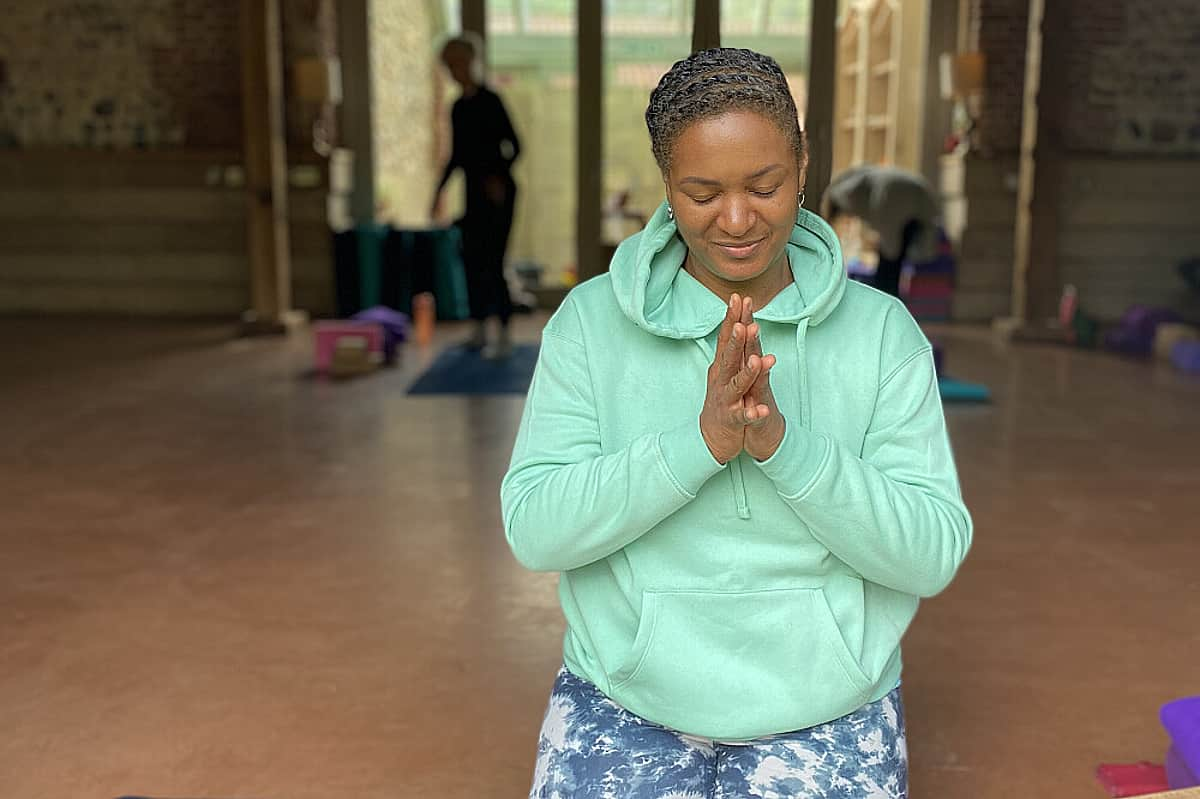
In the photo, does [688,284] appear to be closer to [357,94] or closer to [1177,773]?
[1177,773]

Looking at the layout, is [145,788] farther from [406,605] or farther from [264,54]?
[264,54]

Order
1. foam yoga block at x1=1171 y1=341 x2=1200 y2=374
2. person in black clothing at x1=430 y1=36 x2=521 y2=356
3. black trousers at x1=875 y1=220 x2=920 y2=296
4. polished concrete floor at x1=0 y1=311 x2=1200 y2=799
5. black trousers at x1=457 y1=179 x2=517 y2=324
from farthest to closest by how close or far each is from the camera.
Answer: black trousers at x1=457 y1=179 x2=517 y2=324 < foam yoga block at x1=1171 y1=341 x2=1200 y2=374 < person in black clothing at x1=430 y1=36 x2=521 y2=356 < black trousers at x1=875 y1=220 x2=920 y2=296 < polished concrete floor at x1=0 y1=311 x2=1200 y2=799

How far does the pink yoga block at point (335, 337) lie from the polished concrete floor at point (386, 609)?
1.04 metres

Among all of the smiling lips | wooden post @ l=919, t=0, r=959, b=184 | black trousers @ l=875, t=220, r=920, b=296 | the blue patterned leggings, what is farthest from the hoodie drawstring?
wooden post @ l=919, t=0, r=959, b=184

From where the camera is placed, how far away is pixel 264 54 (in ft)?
23.4

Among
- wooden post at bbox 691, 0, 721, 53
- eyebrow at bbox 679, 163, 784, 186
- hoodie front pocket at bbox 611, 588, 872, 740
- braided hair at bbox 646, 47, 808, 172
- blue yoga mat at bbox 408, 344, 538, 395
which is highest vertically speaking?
wooden post at bbox 691, 0, 721, 53

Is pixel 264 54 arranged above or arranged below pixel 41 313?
above

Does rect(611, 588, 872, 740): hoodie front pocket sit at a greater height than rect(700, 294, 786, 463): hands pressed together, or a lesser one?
lesser

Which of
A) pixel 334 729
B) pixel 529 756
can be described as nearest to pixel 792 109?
pixel 529 756

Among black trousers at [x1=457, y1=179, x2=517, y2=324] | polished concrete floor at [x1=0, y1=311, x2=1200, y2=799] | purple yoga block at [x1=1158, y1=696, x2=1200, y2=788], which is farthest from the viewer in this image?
black trousers at [x1=457, y1=179, x2=517, y2=324]

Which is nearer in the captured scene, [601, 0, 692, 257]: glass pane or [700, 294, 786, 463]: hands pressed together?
[700, 294, 786, 463]: hands pressed together

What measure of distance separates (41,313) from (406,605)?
22.9ft

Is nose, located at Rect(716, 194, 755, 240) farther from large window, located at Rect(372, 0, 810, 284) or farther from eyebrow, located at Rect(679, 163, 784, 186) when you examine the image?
large window, located at Rect(372, 0, 810, 284)

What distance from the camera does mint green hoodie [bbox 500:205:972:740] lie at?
1.36 metres
